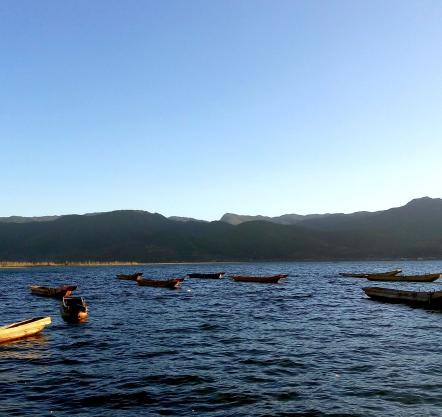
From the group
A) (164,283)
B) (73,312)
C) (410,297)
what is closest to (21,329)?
(73,312)

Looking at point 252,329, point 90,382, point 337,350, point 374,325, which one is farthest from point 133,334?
point 374,325

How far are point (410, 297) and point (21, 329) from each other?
3822cm

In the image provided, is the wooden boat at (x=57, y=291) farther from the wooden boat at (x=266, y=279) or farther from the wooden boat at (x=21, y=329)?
the wooden boat at (x=266, y=279)

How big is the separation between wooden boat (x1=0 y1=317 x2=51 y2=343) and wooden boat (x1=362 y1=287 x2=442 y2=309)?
3588cm

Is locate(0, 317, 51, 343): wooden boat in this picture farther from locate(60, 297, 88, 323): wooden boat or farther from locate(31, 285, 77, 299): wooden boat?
locate(31, 285, 77, 299): wooden boat

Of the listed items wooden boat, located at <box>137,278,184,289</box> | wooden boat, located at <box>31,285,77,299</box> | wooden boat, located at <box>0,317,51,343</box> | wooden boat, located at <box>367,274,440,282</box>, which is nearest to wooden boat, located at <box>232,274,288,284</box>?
wooden boat, located at <box>137,278,184,289</box>

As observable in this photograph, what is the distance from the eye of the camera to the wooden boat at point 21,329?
26575 mm

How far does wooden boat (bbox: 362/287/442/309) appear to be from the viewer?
43969 millimetres

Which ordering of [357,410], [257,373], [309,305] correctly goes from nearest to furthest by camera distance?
[357,410]
[257,373]
[309,305]

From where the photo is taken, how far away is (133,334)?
2962cm

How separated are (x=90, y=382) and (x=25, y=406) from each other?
126 inches

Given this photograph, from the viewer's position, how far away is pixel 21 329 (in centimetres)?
2750

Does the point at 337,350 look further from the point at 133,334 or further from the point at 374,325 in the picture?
the point at 133,334

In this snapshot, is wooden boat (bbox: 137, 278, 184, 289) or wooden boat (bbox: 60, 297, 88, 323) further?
wooden boat (bbox: 137, 278, 184, 289)
